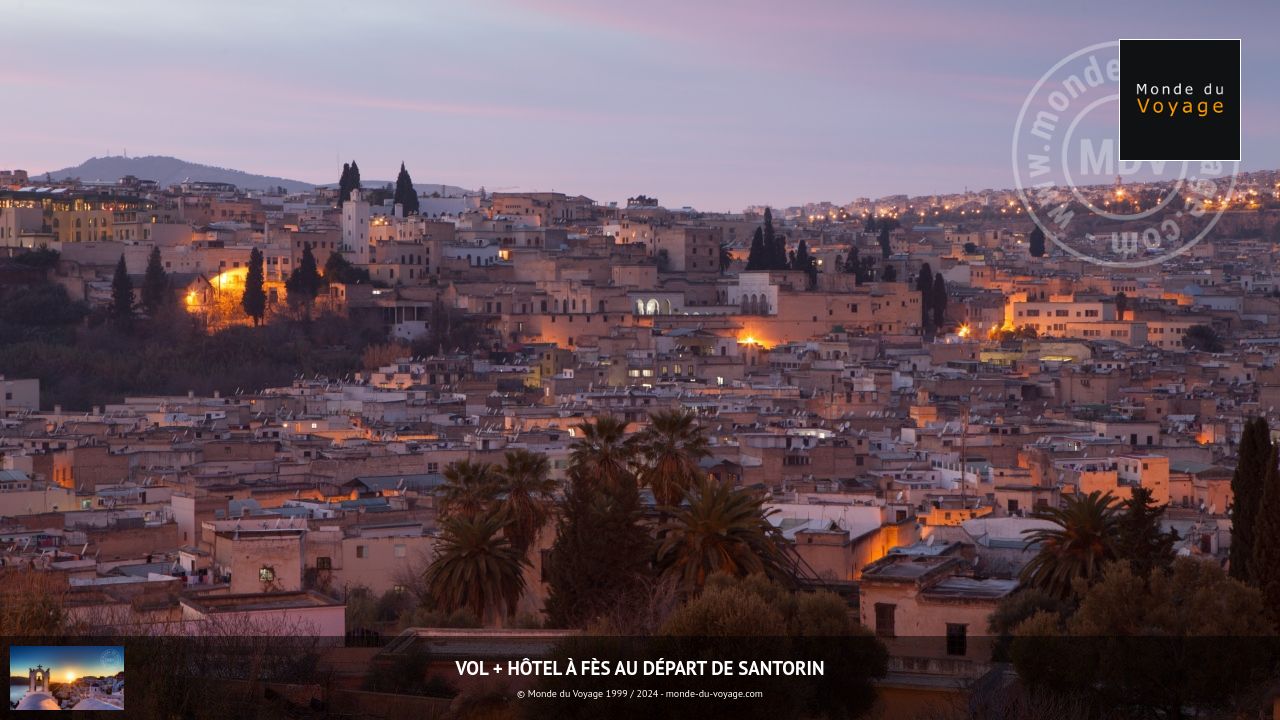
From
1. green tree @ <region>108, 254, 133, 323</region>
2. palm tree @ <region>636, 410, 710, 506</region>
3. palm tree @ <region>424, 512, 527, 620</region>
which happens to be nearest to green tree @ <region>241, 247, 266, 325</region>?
green tree @ <region>108, 254, 133, 323</region>

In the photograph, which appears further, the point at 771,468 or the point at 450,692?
the point at 771,468

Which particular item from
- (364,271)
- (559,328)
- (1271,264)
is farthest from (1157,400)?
(1271,264)

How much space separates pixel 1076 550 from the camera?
15.2 m

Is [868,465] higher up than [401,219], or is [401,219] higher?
[401,219]

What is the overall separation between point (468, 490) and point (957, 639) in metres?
5.12

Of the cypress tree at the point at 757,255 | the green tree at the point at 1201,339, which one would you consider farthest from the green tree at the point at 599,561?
the cypress tree at the point at 757,255

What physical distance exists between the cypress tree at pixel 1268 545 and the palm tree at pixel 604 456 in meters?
5.38

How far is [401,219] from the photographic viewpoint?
55938 millimetres

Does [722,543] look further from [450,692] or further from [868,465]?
[868,465]

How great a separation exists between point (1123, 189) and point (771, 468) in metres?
80.7

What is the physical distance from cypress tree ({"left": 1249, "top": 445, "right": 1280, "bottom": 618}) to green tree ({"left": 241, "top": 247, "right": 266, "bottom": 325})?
3652 centimetres

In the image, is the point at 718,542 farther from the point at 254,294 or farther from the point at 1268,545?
the point at 254,294

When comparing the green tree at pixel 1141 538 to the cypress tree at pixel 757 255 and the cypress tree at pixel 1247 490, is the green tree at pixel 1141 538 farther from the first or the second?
the cypress tree at pixel 757 255

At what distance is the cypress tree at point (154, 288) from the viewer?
156 feet
